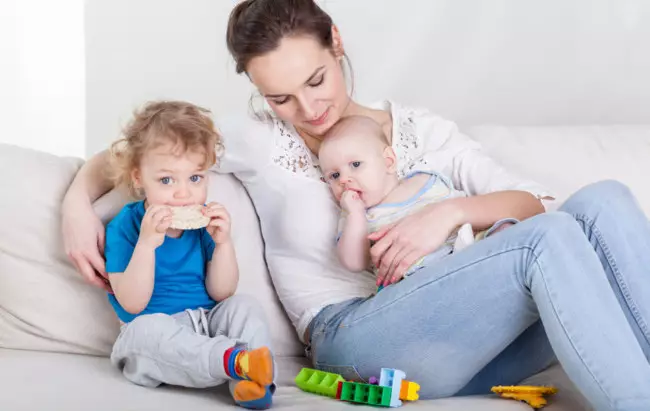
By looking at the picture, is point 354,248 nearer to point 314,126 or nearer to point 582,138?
point 314,126

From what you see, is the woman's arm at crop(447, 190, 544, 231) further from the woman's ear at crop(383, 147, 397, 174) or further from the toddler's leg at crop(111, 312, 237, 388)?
the toddler's leg at crop(111, 312, 237, 388)

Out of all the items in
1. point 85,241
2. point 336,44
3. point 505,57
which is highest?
point 336,44

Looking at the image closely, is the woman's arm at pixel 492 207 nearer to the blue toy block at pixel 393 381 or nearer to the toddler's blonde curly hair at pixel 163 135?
the blue toy block at pixel 393 381

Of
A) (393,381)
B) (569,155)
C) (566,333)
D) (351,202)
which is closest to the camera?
(566,333)

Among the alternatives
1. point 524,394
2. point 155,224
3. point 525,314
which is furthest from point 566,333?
point 155,224

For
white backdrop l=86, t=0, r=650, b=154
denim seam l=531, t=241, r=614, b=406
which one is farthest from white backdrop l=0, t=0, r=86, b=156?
denim seam l=531, t=241, r=614, b=406

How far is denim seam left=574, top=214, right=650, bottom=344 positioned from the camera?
1656 mm

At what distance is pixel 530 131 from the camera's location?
249 cm

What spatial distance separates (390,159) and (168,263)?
54 centimetres

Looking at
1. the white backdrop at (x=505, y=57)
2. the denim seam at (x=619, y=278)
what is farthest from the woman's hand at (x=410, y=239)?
the white backdrop at (x=505, y=57)

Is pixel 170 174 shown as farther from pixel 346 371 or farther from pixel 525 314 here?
pixel 525 314

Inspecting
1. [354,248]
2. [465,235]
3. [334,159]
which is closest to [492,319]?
[465,235]

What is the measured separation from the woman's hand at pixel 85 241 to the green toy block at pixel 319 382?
1.50ft

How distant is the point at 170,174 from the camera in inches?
70.3
